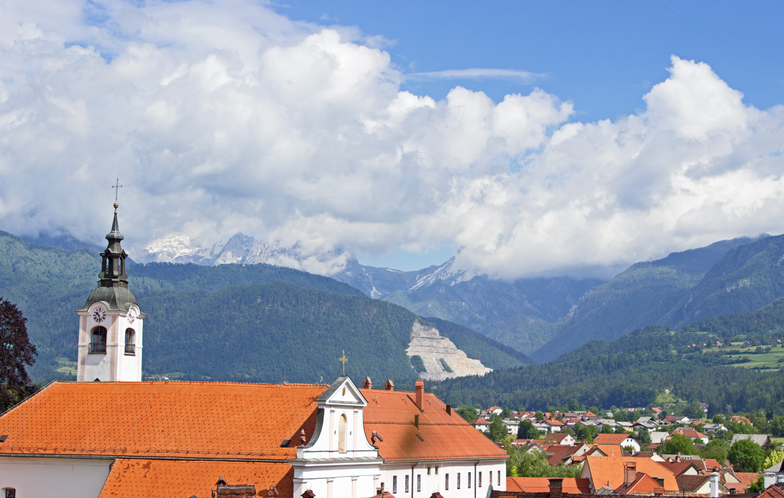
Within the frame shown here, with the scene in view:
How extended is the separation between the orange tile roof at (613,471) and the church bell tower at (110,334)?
208 ft

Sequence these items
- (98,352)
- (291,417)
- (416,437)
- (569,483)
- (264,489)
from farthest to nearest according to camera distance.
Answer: (569,483) < (416,437) < (98,352) < (291,417) < (264,489)

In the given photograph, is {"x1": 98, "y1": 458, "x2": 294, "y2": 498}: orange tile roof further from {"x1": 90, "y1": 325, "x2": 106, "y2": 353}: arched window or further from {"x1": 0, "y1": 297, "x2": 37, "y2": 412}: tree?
{"x1": 0, "y1": 297, "x2": 37, "y2": 412}: tree

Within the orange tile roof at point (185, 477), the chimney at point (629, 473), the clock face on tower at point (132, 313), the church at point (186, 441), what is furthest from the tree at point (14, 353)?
the chimney at point (629, 473)

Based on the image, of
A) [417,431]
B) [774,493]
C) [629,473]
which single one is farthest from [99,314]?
[629,473]

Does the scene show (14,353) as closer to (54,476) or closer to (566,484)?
(54,476)

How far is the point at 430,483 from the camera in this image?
91875mm

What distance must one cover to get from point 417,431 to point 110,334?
29250mm

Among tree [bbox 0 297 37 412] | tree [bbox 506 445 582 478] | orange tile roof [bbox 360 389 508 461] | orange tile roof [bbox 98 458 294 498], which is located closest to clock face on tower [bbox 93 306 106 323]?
tree [bbox 0 297 37 412]

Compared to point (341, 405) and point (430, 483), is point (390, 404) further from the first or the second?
point (341, 405)

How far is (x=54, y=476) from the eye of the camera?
70.1m

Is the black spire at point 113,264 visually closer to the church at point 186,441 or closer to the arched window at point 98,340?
the arched window at point 98,340

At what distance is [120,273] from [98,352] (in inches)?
293

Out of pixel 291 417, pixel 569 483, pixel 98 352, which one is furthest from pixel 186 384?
pixel 569 483

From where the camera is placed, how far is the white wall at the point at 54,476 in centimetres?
6888
